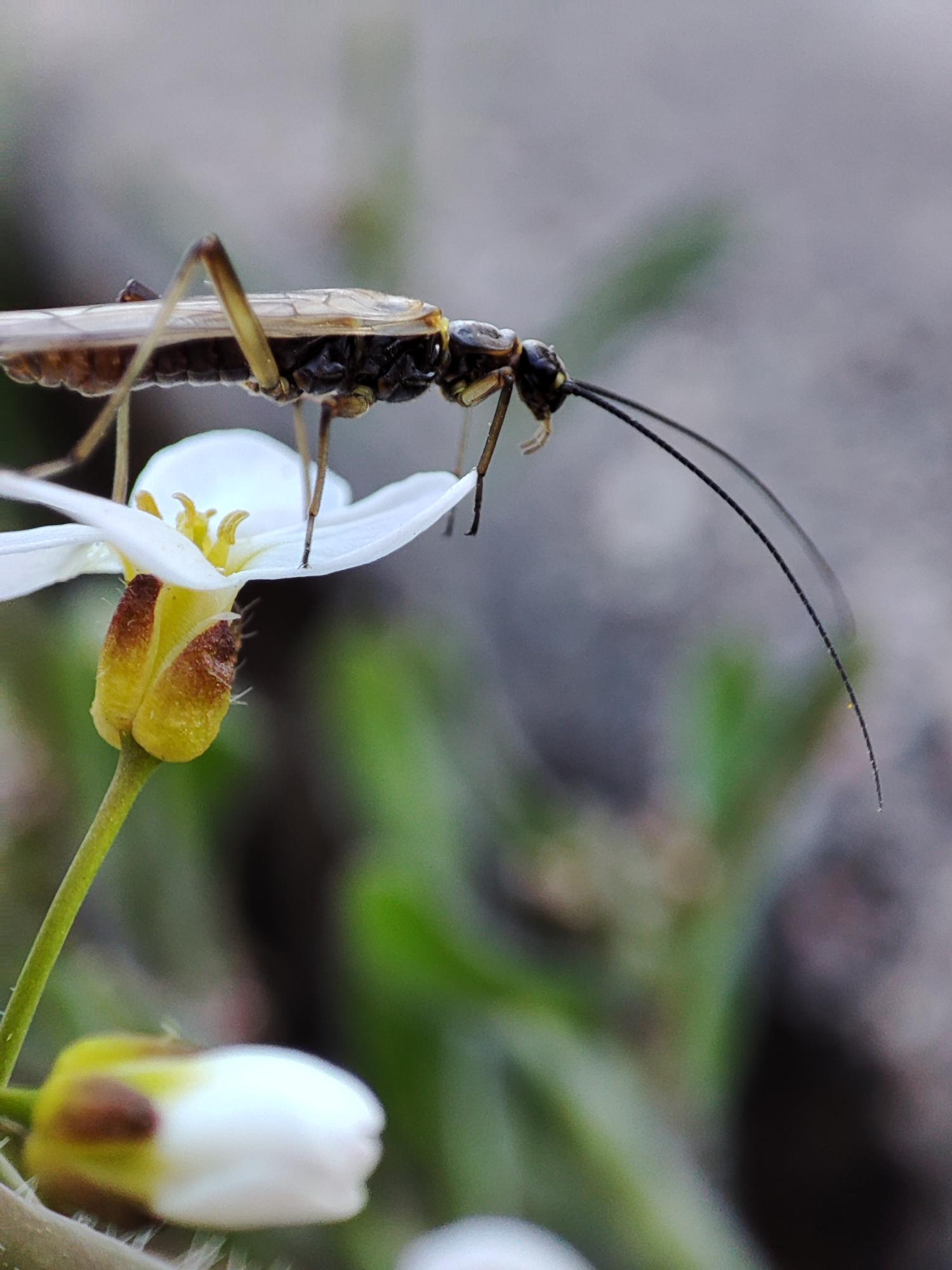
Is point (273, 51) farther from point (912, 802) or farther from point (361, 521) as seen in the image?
point (361, 521)

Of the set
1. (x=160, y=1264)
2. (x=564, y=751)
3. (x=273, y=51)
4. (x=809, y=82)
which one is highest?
(x=809, y=82)

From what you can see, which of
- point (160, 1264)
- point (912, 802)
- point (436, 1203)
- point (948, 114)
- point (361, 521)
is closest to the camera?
point (160, 1264)

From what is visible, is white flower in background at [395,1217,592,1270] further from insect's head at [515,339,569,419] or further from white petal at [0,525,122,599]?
insect's head at [515,339,569,419]

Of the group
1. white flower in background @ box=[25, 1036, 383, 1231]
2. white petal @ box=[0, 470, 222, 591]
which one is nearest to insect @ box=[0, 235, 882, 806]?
white petal @ box=[0, 470, 222, 591]

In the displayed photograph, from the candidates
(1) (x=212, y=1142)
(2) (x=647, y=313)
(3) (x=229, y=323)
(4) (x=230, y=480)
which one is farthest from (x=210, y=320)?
(2) (x=647, y=313)

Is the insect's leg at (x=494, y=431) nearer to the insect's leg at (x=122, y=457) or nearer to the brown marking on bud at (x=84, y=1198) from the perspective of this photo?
the insect's leg at (x=122, y=457)

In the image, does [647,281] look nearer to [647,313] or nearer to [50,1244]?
[647,313]

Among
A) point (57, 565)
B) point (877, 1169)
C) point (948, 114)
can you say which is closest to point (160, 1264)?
point (57, 565)
